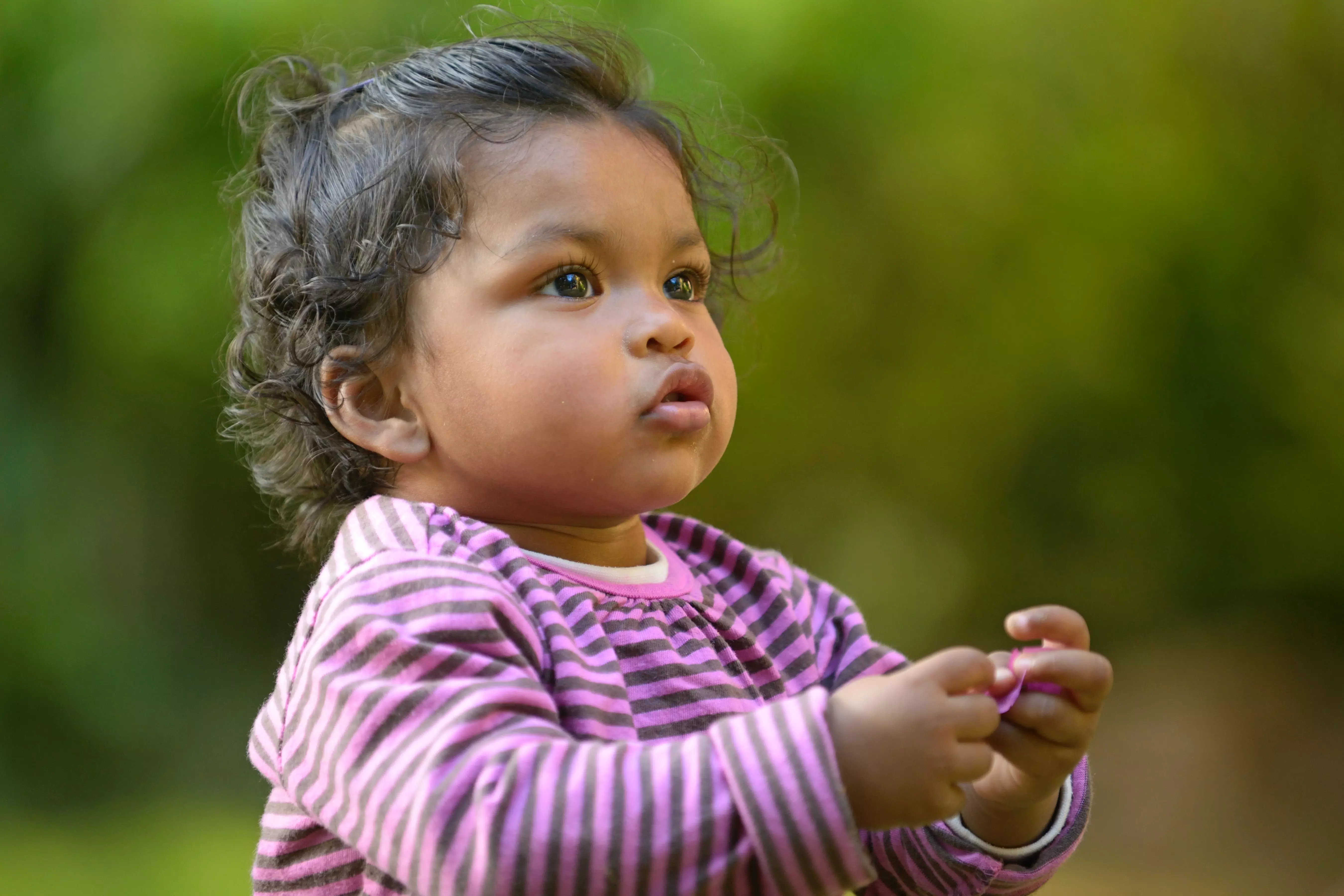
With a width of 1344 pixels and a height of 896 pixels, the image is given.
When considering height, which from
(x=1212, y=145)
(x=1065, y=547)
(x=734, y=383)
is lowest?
(x=1065, y=547)

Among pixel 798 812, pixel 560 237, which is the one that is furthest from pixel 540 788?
pixel 560 237

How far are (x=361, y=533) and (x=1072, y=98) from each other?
4.43 feet

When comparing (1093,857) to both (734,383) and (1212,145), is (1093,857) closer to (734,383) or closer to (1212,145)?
(1212,145)

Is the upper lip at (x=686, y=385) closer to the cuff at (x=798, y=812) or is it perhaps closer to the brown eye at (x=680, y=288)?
the brown eye at (x=680, y=288)

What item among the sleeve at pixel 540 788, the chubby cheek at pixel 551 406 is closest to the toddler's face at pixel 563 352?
the chubby cheek at pixel 551 406

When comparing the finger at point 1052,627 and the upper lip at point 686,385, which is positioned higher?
the upper lip at point 686,385

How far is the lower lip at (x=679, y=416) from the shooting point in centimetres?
80

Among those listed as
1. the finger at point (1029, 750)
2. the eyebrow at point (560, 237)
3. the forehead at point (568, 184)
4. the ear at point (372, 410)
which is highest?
the forehead at point (568, 184)

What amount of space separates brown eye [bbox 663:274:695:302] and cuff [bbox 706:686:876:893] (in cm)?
38

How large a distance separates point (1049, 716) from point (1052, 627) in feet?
0.17

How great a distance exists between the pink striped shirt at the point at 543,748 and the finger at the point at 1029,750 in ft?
0.43

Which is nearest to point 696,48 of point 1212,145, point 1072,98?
point 1072,98

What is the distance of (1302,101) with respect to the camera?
1.80 meters

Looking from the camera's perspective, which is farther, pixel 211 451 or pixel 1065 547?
pixel 1065 547
